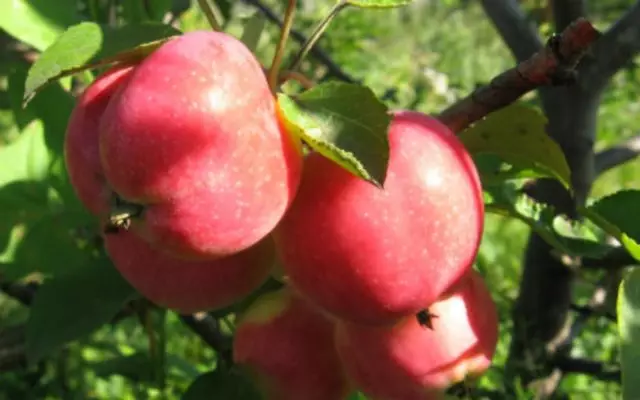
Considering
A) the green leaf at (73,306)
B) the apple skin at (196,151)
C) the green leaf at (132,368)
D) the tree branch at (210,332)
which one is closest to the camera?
the apple skin at (196,151)

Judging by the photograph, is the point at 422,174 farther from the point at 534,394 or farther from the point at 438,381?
the point at 534,394

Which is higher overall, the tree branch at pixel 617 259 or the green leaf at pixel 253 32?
the green leaf at pixel 253 32

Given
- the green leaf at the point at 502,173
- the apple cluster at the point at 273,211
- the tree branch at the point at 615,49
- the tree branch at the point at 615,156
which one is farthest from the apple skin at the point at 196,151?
the tree branch at the point at 615,156

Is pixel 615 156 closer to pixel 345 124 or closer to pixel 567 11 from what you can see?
pixel 567 11

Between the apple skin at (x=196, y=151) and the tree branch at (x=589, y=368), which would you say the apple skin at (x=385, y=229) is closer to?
the apple skin at (x=196, y=151)

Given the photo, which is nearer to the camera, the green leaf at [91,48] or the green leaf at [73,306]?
the green leaf at [91,48]

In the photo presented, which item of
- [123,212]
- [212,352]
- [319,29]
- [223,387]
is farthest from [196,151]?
[212,352]

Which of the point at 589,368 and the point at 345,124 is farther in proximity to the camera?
the point at 589,368
